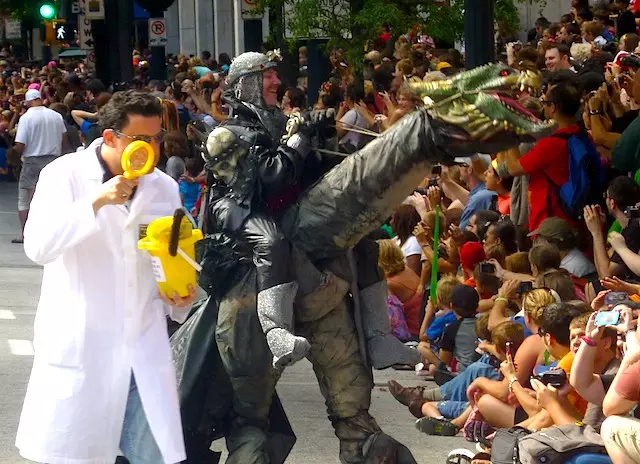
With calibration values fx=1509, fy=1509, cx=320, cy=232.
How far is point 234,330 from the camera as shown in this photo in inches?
275

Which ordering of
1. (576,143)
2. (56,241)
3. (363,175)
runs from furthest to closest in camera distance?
(576,143), (363,175), (56,241)

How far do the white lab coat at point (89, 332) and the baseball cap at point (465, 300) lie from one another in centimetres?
406

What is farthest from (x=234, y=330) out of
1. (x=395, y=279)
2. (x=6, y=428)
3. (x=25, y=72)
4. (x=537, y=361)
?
(x=25, y=72)

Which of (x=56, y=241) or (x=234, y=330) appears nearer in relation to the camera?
(x=56, y=241)

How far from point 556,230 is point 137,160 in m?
4.51

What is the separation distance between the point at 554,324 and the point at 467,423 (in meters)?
1.06

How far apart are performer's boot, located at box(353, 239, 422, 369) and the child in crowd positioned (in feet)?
24.6

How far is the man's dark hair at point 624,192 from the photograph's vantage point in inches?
365

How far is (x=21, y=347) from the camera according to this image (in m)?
11.5

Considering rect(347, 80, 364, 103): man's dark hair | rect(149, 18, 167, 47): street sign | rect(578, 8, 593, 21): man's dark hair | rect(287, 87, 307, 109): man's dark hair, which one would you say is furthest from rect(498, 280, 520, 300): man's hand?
rect(149, 18, 167, 47): street sign

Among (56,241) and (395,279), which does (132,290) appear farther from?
(395,279)

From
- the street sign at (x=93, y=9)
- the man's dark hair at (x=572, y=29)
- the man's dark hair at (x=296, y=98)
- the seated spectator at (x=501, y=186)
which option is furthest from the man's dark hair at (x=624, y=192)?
the street sign at (x=93, y=9)

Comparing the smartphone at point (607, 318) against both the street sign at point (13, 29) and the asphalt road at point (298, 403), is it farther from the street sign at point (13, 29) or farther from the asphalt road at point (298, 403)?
the street sign at point (13, 29)

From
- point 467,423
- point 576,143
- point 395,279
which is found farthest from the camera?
point 395,279
